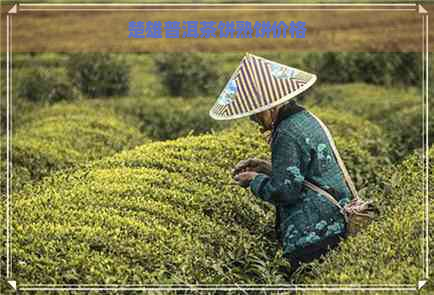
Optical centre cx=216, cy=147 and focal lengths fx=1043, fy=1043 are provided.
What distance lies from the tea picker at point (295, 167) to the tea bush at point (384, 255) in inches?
5.3

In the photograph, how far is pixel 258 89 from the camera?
19.1 feet

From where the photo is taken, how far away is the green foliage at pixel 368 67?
15.0m

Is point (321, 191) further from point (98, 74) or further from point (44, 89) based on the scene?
point (98, 74)

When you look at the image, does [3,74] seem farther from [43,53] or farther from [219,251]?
[219,251]

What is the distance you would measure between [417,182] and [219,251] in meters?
1.59

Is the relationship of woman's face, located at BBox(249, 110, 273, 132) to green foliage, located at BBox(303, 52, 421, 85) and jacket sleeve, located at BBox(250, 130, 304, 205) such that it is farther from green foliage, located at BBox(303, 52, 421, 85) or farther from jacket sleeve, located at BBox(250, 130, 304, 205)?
green foliage, located at BBox(303, 52, 421, 85)

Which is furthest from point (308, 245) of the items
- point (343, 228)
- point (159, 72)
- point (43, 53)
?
point (43, 53)

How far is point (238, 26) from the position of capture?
763cm

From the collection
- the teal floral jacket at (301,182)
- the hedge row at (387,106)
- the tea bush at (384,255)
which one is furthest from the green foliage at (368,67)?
the teal floral jacket at (301,182)

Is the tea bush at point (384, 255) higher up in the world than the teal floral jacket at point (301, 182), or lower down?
lower down

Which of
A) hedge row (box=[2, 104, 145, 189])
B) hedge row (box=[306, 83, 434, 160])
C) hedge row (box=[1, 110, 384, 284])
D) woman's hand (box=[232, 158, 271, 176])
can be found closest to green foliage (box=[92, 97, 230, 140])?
hedge row (box=[2, 104, 145, 189])

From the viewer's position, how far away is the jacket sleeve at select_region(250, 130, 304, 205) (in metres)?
5.80

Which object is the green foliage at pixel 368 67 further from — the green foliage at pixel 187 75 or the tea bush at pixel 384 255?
the tea bush at pixel 384 255

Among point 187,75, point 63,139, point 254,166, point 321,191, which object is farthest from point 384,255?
point 187,75
